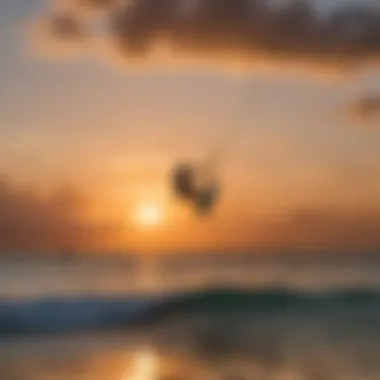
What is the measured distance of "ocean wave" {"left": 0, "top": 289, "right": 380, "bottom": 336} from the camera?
143 centimetres

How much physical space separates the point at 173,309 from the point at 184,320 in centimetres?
2

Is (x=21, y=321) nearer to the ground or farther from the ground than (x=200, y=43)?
nearer to the ground

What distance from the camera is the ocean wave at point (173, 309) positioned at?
1.43 metres

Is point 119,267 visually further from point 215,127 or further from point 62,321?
point 215,127

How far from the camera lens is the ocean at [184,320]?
1404 millimetres

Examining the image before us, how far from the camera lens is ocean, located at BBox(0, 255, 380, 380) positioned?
1404 mm

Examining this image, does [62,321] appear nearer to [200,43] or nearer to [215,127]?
[215,127]

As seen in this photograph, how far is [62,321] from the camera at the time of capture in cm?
143

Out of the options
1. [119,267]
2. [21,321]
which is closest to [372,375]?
[119,267]

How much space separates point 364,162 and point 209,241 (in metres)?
0.28

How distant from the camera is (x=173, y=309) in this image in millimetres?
1444

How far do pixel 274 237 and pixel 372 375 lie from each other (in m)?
0.25

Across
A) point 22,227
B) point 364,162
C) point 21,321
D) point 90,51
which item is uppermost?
point 90,51

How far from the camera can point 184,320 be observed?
1.44 m
